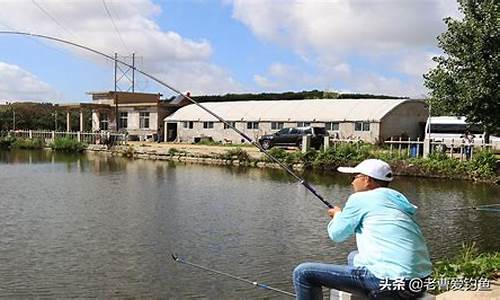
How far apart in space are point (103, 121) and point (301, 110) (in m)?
22.2

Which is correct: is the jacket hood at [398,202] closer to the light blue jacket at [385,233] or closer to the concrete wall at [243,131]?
the light blue jacket at [385,233]

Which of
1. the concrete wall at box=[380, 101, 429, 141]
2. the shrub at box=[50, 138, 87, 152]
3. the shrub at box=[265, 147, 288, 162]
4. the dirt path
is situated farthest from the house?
the concrete wall at box=[380, 101, 429, 141]

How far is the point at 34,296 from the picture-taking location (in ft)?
27.6

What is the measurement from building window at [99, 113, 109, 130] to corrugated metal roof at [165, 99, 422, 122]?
8094mm

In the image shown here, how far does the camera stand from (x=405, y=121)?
4072 cm

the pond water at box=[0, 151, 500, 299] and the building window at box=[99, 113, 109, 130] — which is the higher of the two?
Answer: the building window at box=[99, 113, 109, 130]

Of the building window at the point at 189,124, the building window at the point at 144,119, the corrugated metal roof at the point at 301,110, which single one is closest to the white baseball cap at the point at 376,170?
the corrugated metal roof at the point at 301,110

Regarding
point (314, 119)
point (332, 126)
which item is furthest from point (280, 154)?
point (314, 119)

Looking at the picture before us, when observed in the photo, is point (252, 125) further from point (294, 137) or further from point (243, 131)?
point (294, 137)

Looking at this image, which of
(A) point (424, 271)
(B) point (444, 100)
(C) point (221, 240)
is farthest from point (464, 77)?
(A) point (424, 271)

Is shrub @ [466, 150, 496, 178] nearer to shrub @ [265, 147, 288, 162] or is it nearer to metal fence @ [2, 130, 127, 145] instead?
shrub @ [265, 147, 288, 162]

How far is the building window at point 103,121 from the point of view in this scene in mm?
56922

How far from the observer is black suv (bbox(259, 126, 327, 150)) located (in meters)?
36.6

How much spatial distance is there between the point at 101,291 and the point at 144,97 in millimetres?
51601
